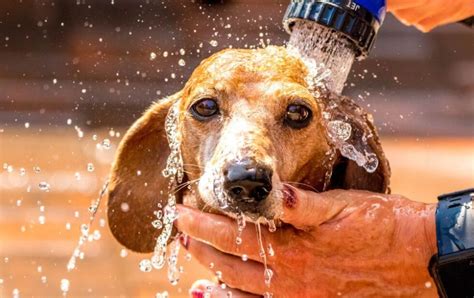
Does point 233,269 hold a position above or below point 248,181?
below

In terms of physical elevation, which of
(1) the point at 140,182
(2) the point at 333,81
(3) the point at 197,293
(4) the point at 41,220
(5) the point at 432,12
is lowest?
(4) the point at 41,220

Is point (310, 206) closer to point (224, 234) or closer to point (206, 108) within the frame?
point (224, 234)

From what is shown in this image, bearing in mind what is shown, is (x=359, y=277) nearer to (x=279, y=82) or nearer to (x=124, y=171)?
(x=279, y=82)

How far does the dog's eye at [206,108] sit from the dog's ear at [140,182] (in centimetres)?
22

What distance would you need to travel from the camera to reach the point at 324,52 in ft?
7.53

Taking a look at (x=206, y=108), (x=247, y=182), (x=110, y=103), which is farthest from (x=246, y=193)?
(x=110, y=103)

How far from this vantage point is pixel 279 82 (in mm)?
2285

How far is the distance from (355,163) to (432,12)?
0.67 meters

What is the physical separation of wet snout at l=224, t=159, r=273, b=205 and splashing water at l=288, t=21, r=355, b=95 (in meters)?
0.35

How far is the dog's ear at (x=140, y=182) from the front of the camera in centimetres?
251

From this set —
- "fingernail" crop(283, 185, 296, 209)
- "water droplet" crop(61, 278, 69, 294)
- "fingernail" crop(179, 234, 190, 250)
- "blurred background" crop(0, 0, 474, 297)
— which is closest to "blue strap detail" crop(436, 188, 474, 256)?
"fingernail" crop(283, 185, 296, 209)

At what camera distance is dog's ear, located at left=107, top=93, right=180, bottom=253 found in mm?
2512

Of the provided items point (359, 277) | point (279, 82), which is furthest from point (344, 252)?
point (279, 82)

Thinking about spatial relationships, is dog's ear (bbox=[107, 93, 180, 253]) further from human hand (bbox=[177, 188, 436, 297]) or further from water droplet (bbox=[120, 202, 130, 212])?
human hand (bbox=[177, 188, 436, 297])
